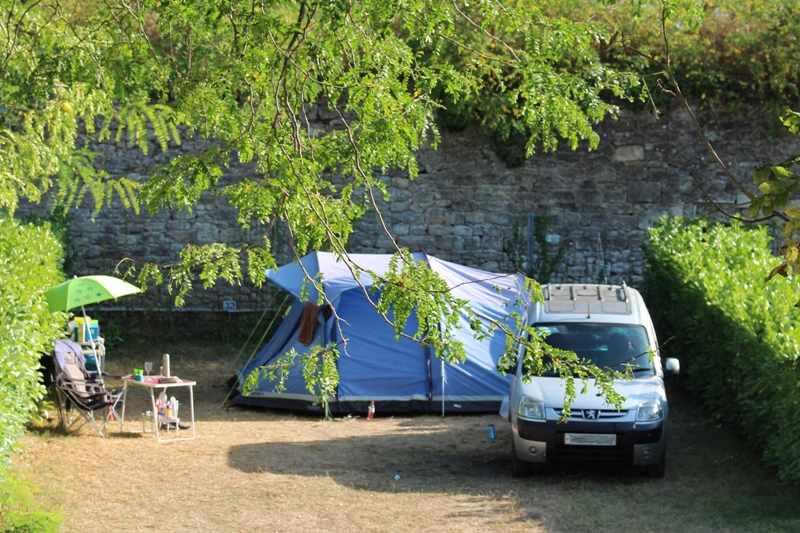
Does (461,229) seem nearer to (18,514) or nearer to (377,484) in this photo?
(377,484)

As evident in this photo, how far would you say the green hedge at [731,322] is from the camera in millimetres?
6512

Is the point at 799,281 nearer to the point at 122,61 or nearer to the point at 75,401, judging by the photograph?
the point at 122,61

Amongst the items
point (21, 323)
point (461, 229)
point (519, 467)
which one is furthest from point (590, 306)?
point (461, 229)

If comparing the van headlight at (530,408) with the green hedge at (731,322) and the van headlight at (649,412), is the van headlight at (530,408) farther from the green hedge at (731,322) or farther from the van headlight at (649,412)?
the green hedge at (731,322)

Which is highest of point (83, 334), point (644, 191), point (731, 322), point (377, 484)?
point (644, 191)

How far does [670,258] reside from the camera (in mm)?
10633

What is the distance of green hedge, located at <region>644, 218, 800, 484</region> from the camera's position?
21.4 ft

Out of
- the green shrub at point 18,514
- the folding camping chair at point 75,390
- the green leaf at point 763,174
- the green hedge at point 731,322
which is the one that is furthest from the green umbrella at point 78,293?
the green leaf at point 763,174

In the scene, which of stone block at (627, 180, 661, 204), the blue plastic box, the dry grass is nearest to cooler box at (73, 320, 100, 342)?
the blue plastic box

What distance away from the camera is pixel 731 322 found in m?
7.80

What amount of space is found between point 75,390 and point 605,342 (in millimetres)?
4727

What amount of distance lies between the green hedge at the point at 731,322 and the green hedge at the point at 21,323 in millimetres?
4223

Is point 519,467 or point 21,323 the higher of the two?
point 21,323

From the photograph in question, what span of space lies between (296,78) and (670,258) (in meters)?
7.39
